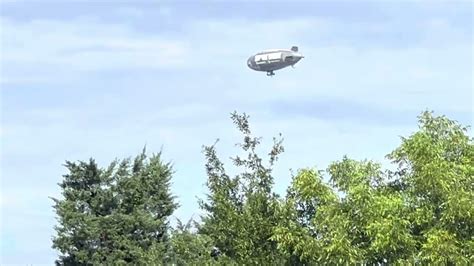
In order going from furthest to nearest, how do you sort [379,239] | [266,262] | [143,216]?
1. [143,216]
2. [379,239]
3. [266,262]

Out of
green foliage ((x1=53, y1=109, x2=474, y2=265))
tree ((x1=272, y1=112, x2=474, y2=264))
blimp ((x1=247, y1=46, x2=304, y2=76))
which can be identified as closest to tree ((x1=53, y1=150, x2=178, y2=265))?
green foliage ((x1=53, y1=109, x2=474, y2=265))

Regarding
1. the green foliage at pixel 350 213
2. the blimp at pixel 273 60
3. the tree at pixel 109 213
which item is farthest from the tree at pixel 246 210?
the blimp at pixel 273 60

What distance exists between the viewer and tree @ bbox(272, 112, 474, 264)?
26.2 m

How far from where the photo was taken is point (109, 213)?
3709cm

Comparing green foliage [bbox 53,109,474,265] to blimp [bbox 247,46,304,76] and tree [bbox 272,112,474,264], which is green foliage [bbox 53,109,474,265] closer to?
tree [bbox 272,112,474,264]

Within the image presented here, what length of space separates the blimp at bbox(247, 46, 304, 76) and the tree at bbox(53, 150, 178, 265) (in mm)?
37107

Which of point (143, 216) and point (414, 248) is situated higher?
point (143, 216)

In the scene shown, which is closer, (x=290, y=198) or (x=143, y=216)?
(x=290, y=198)

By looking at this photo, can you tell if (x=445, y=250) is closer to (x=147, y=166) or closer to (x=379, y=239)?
(x=379, y=239)

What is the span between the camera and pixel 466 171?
90.4ft

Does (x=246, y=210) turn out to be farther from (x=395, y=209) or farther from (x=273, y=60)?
(x=273, y=60)

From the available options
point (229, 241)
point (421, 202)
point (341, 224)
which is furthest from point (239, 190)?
Answer: point (421, 202)

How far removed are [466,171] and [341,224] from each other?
3443 mm

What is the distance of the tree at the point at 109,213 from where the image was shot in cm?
3638
